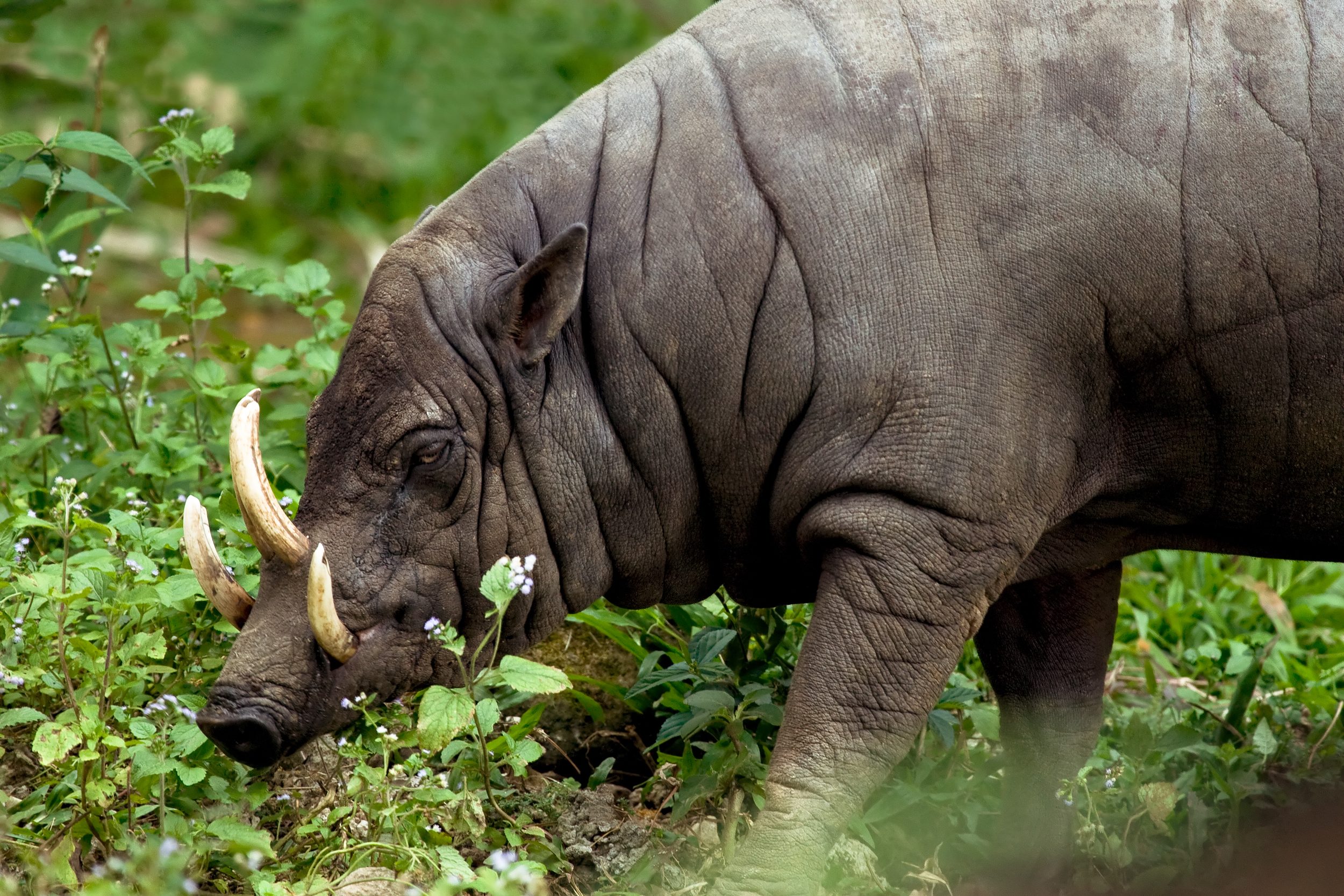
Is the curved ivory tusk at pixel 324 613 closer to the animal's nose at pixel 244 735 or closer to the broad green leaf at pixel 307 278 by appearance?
the animal's nose at pixel 244 735

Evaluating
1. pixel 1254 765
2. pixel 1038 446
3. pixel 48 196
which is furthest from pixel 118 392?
pixel 1254 765

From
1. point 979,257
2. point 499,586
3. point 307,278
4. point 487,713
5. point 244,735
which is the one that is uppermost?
point 979,257

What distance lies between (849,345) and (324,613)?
1.27 meters

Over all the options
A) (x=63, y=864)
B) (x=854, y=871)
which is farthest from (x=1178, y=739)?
(x=63, y=864)

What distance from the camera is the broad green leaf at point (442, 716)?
313 cm

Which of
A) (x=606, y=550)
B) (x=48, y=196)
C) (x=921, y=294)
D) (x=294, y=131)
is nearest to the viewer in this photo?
(x=921, y=294)

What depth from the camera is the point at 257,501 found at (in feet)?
11.1

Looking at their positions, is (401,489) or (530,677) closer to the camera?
(530,677)

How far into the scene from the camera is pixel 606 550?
3.71 meters

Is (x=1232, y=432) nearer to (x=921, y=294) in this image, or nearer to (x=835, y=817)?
(x=921, y=294)

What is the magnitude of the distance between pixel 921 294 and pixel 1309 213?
2.82 ft

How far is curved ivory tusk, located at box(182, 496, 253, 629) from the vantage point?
3.45 metres

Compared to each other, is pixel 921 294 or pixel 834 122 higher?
pixel 834 122

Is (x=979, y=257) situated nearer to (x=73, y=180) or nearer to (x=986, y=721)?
(x=986, y=721)
